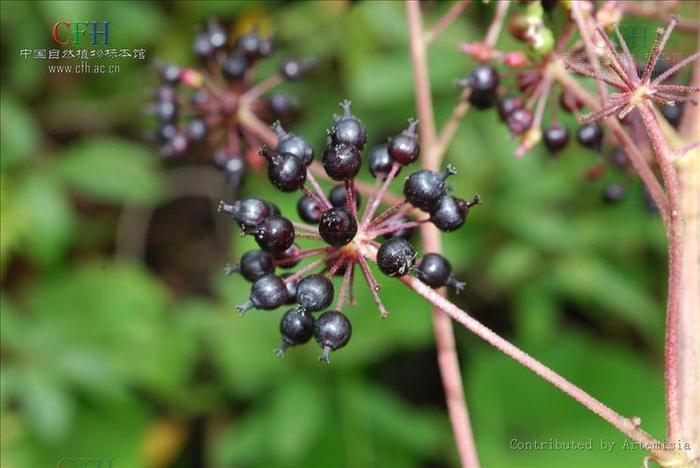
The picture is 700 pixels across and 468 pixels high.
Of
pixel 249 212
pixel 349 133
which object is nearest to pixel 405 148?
pixel 349 133

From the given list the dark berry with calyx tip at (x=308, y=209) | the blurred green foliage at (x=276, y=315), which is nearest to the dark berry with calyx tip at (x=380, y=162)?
the dark berry with calyx tip at (x=308, y=209)

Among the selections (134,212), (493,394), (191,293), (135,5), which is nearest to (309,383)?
(493,394)

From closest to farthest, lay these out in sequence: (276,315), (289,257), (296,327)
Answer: (296,327) < (289,257) < (276,315)

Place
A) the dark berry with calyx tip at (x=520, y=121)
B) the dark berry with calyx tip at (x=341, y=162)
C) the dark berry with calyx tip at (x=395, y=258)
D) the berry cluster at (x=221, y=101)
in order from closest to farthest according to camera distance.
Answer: the dark berry with calyx tip at (x=395, y=258), the dark berry with calyx tip at (x=341, y=162), the dark berry with calyx tip at (x=520, y=121), the berry cluster at (x=221, y=101)

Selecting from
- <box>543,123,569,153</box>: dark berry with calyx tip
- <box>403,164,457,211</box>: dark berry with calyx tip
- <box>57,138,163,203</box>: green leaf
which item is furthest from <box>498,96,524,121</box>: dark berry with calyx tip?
<box>57,138,163,203</box>: green leaf

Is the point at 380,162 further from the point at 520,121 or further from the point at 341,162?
the point at 520,121

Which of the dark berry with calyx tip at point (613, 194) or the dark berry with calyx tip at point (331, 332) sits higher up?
the dark berry with calyx tip at point (613, 194)

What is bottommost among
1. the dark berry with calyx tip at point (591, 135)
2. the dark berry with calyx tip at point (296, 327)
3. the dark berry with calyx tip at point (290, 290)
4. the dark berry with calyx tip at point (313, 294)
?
the dark berry with calyx tip at point (313, 294)

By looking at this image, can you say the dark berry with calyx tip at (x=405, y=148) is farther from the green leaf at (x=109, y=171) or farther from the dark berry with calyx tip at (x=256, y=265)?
the green leaf at (x=109, y=171)
